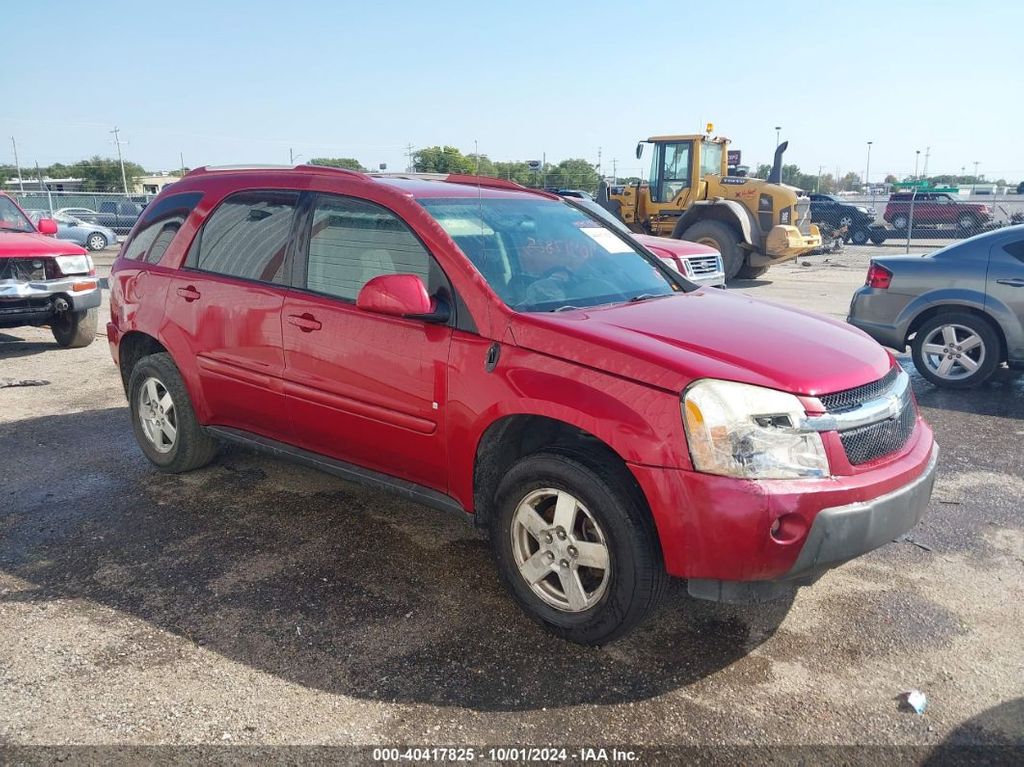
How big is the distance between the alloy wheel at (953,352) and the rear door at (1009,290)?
0.24 metres

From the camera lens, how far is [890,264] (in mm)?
7496

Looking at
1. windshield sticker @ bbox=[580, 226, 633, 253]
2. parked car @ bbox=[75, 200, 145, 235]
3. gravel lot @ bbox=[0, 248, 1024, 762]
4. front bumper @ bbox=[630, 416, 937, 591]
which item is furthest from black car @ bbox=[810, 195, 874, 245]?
front bumper @ bbox=[630, 416, 937, 591]

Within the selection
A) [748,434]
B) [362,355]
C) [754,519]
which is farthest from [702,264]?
[754,519]

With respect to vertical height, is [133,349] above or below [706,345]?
below

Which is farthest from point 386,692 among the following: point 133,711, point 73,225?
point 73,225

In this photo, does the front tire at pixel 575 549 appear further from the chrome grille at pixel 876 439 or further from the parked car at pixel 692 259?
the parked car at pixel 692 259

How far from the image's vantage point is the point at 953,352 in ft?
23.6

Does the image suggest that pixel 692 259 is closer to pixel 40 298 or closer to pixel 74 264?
pixel 74 264

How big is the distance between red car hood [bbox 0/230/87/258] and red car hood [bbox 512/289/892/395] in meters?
7.37

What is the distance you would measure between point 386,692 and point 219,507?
6.84ft

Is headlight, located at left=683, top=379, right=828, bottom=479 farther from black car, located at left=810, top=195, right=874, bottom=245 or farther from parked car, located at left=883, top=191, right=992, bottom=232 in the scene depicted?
parked car, located at left=883, top=191, right=992, bottom=232

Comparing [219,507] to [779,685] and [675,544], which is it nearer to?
[675,544]

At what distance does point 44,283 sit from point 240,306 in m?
5.63

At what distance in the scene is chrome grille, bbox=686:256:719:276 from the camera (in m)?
9.92
